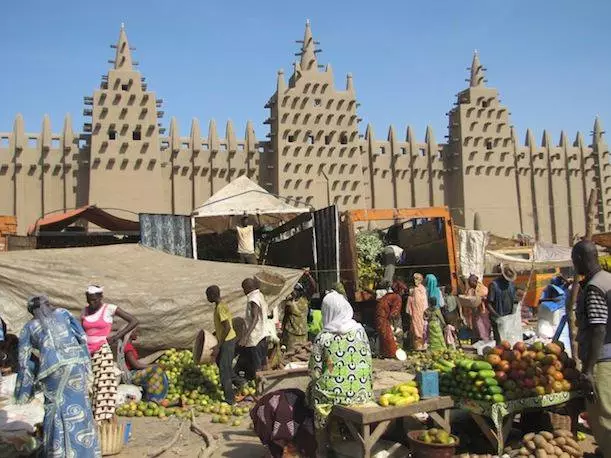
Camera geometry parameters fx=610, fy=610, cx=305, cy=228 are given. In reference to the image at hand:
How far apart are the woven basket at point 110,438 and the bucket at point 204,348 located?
203 centimetres

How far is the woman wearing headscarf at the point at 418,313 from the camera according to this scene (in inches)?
422

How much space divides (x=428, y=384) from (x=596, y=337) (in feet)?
4.56

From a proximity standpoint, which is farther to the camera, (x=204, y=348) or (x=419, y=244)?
(x=419, y=244)

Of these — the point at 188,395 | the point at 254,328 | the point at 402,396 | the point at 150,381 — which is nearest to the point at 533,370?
the point at 402,396

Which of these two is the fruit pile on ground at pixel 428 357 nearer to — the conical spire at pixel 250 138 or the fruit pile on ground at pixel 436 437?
the fruit pile on ground at pixel 436 437

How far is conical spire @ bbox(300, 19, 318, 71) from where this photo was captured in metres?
26.8

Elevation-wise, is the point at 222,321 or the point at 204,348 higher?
the point at 222,321

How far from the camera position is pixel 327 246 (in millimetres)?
12500

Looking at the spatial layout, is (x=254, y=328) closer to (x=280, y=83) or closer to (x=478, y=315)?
(x=478, y=315)

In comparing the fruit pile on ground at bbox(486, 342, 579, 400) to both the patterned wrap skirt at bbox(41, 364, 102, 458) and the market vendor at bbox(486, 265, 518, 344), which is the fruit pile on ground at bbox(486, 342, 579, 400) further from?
the market vendor at bbox(486, 265, 518, 344)

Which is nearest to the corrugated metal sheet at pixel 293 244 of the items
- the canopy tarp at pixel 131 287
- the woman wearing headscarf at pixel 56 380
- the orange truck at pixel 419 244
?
the orange truck at pixel 419 244

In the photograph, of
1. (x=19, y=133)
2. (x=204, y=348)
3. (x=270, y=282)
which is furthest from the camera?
(x=19, y=133)

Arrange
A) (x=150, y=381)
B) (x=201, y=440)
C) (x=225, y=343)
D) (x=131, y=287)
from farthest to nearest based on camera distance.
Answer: (x=131, y=287) → (x=150, y=381) → (x=225, y=343) → (x=201, y=440)

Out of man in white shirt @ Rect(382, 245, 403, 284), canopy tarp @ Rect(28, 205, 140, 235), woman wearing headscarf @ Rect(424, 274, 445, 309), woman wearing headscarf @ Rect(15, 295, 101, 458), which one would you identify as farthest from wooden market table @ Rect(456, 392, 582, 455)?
canopy tarp @ Rect(28, 205, 140, 235)
